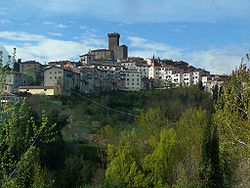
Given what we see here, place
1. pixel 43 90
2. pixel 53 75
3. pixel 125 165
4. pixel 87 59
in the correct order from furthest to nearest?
pixel 87 59 < pixel 53 75 < pixel 43 90 < pixel 125 165

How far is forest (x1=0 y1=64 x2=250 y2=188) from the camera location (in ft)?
25.7

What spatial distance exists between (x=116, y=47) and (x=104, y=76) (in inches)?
1378

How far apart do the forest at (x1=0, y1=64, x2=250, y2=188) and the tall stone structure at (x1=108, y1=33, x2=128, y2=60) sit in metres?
52.9

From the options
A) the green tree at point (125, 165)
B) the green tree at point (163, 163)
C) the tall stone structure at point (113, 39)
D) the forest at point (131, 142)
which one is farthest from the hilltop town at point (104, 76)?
the green tree at point (163, 163)

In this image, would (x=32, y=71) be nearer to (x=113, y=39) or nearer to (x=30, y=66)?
(x=30, y=66)

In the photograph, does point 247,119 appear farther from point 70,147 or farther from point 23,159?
point 70,147

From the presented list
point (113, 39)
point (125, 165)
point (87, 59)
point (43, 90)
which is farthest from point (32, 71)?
point (125, 165)

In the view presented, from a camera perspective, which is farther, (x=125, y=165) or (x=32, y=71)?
(x=32, y=71)

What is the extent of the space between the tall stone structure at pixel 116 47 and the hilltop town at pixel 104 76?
410cm

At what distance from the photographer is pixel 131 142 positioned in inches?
1121

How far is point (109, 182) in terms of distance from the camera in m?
23.7

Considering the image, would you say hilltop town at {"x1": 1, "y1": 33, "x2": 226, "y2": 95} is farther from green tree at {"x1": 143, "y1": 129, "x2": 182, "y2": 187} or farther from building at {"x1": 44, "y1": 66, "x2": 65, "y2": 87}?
green tree at {"x1": 143, "y1": 129, "x2": 182, "y2": 187}

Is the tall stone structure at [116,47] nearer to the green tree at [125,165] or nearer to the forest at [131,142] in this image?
the forest at [131,142]

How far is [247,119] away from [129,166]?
1495 cm
